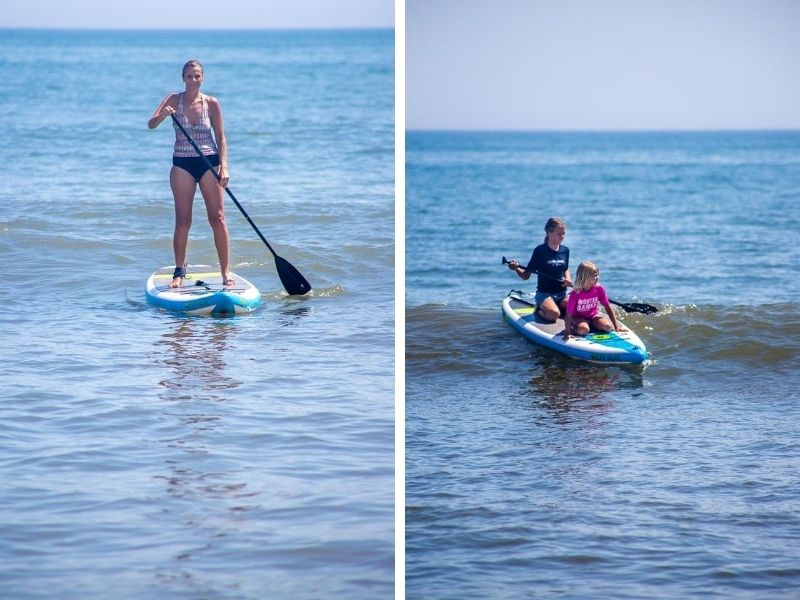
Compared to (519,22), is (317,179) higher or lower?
lower

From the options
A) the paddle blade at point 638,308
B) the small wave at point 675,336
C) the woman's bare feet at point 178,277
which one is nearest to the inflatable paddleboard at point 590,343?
the small wave at point 675,336

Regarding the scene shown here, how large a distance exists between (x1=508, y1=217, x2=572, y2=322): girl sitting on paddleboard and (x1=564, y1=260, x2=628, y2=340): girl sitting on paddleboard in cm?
14

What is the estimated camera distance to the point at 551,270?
17.7ft

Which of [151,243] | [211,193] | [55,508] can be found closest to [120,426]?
[55,508]

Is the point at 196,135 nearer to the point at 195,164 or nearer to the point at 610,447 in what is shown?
the point at 195,164

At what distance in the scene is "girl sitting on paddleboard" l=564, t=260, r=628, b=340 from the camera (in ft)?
16.9

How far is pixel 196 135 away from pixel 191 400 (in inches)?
62.1

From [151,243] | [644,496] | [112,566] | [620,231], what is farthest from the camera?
[620,231]

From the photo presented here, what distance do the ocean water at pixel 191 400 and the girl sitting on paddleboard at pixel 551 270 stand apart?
0.71 metres

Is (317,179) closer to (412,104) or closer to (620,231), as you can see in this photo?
(412,104)

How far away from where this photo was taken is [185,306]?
16.5 feet

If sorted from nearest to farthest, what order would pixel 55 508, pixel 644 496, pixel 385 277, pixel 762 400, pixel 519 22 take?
pixel 55 508, pixel 644 496, pixel 762 400, pixel 385 277, pixel 519 22

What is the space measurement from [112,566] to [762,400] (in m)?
3.04

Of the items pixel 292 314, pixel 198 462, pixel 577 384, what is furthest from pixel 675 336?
pixel 198 462
